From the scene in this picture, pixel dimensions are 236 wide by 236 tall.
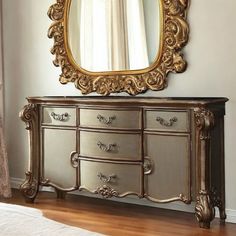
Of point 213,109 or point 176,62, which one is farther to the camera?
point 176,62

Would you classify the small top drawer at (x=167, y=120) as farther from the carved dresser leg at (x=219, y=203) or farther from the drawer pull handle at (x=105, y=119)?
the carved dresser leg at (x=219, y=203)

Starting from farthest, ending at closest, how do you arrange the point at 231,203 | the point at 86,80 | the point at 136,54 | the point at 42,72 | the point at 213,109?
the point at 42,72, the point at 86,80, the point at 136,54, the point at 231,203, the point at 213,109

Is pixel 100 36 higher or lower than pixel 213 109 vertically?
higher

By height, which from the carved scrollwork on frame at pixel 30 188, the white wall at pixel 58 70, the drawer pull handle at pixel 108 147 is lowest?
the carved scrollwork on frame at pixel 30 188

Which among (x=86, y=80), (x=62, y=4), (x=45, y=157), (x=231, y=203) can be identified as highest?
(x=62, y=4)

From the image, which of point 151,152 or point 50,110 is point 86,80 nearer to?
point 50,110

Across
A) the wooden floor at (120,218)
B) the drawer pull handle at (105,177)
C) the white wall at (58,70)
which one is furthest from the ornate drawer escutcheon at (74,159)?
the white wall at (58,70)

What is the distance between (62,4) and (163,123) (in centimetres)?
155

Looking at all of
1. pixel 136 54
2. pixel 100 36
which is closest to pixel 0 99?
pixel 100 36

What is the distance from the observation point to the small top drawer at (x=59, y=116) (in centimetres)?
371

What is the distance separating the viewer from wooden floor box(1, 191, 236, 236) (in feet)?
10.1

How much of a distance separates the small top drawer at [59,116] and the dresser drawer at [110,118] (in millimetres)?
100

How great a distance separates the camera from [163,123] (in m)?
3.26

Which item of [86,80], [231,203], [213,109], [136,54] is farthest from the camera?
[86,80]
